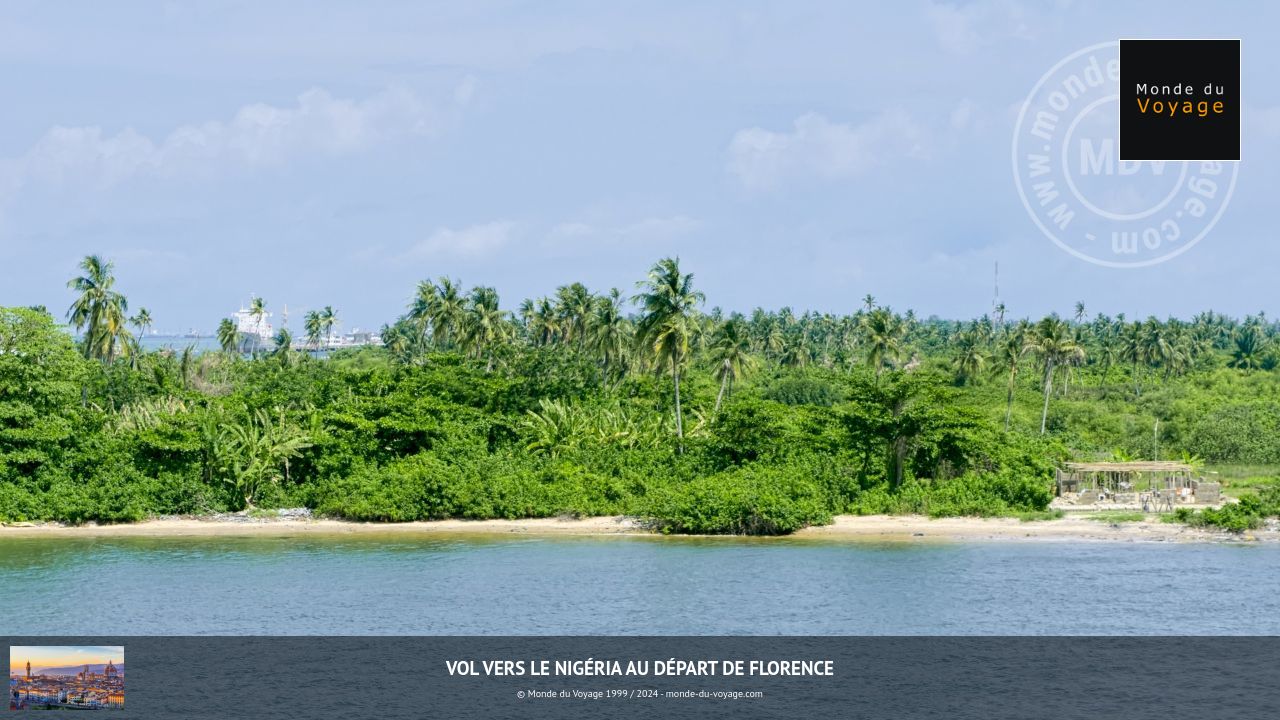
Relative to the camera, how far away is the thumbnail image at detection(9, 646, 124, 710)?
23625 millimetres

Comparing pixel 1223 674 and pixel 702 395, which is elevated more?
pixel 702 395

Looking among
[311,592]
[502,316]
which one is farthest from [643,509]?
[502,316]

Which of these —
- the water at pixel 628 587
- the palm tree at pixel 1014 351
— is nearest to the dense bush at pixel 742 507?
the water at pixel 628 587

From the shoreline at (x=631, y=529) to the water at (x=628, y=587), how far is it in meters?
1.36

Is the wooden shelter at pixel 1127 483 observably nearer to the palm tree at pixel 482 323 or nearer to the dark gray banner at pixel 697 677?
the dark gray banner at pixel 697 677

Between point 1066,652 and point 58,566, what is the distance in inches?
1197

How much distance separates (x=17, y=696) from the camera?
78.3 ft

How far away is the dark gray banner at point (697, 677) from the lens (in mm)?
25000

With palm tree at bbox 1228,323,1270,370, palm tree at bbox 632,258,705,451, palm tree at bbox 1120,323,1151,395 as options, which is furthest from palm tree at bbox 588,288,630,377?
palm tree at bbox 1228,323,1270,370

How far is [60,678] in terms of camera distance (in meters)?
23.6

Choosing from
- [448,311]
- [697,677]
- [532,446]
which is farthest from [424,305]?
[697,677]

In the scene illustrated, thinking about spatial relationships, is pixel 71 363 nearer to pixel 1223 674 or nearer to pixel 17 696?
pixel 17 696

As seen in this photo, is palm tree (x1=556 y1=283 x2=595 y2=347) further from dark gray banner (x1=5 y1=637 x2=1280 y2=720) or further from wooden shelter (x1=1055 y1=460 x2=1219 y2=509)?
dark gray banner (x1=5 y1=637 x2=1280 y2=720)

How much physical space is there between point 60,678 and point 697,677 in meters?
12.9
